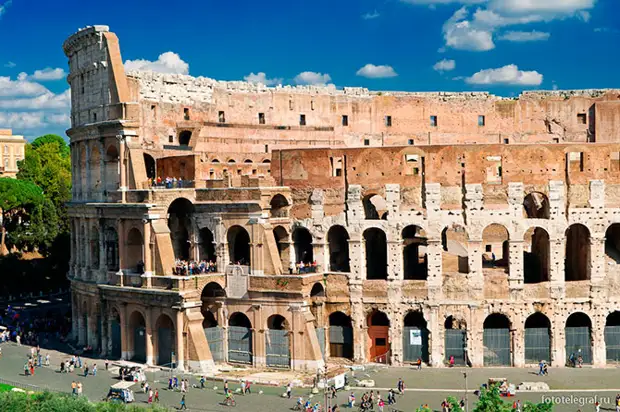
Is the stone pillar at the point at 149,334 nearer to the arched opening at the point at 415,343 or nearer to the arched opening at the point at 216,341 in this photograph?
the arched opening at the point at 216,341

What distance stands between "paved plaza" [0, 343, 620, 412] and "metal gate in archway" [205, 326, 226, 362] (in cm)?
356

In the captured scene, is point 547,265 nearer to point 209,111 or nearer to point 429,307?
point 429,307

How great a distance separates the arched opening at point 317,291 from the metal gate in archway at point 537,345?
11.3 m

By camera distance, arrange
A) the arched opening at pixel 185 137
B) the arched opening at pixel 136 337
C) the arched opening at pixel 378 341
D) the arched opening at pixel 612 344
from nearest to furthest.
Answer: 1. the arched opening at pixel 612 344
2. the arched opening at pixel 378 341
3. the arched opening at pixel 136 337
4. the arched opening at pixel 185 137

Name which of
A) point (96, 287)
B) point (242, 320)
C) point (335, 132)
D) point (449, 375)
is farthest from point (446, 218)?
point (96, 287)

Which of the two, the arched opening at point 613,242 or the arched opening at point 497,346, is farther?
the arched opening at point 613,242

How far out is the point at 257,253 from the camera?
44938 millimetres

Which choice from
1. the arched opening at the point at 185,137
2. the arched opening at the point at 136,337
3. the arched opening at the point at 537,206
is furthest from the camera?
the arched opening at the point at 185,137

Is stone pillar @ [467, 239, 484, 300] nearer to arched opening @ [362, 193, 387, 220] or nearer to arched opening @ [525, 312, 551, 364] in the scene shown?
arched opening @ [525, 312, 551, 364]

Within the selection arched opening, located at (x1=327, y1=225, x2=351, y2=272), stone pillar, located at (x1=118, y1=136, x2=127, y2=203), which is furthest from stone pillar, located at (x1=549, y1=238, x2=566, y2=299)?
stone pillar, located at (x1=118, y1=136, x2=127, y2=203)

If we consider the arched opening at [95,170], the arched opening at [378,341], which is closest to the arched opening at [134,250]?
the arched opening at [95,170]

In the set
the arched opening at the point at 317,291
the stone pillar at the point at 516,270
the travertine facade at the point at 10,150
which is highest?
the travertine facade at the point at 10,150

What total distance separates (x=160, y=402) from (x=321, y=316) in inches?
443

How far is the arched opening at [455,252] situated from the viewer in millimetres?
47156
